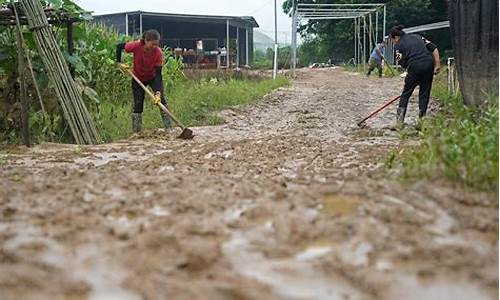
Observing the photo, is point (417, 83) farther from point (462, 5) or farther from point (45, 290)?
point (45, 290)

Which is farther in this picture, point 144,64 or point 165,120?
point 165,120

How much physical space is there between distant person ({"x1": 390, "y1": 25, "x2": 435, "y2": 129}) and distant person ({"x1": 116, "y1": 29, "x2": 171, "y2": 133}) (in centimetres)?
298

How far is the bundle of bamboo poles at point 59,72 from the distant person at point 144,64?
1.13 meters

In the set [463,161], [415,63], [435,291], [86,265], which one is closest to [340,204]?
[463,161]

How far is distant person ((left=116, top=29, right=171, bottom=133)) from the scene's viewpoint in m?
8.06

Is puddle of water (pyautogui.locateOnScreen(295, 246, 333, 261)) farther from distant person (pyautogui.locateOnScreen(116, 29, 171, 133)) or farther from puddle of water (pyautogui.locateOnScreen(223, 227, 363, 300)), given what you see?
distant person (pyautogui.locateOnScreen(116, 29, 171, 133))

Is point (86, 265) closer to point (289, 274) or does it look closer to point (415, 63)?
point (289, 274)

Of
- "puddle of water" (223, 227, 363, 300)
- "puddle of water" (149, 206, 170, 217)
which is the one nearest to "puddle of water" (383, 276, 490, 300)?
"puddle of water" (223, 227, 363, 300)

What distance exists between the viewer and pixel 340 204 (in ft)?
9.53

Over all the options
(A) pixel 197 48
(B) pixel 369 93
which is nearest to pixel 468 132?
(B) pixel 369 93

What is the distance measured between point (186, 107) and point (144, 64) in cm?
283

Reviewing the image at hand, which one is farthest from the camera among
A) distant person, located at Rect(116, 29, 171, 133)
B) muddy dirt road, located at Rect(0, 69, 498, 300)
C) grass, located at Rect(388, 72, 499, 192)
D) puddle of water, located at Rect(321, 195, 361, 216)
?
distant person, located at Rect(116, 29, 171, 133)

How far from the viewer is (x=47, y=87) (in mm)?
7637

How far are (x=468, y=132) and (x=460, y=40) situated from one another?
11.7 feet
